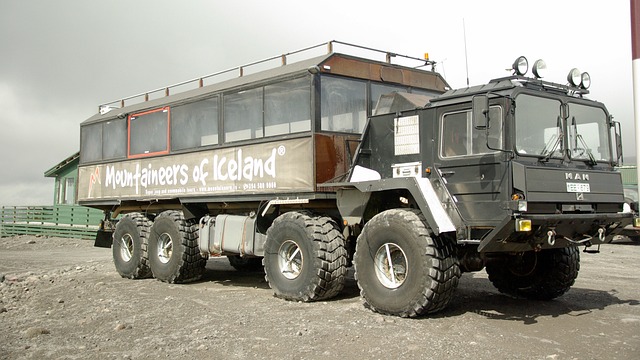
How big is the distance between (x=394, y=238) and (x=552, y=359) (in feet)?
8.47

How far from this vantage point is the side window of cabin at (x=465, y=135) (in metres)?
7.45

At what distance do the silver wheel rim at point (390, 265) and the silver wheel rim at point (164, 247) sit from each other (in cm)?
601

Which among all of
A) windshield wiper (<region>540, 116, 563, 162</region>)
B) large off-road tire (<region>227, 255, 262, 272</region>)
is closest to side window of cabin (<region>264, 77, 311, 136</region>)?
windshield wiper (<region>540, 116, 563, 162</region>)

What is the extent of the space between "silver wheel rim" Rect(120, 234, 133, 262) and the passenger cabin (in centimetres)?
76

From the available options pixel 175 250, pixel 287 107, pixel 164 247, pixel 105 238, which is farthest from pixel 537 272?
pixel 105 238

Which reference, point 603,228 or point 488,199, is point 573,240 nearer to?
point 603,228

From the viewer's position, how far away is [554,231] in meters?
7.42

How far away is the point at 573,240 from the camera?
308 inches

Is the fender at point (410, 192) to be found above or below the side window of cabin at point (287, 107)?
below

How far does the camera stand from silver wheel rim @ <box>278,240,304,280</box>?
32.1ft

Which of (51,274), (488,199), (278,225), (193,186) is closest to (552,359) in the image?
(488,199)

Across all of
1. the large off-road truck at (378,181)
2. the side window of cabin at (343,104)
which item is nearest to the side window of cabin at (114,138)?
the large off-road truck at (378,181)

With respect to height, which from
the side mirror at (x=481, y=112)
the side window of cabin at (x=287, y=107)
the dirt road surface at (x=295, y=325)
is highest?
the side window of cabin at (x=287, y=107)

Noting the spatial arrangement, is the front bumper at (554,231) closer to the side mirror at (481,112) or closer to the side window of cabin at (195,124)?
the side mirror at (481,112)
